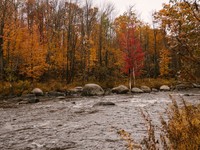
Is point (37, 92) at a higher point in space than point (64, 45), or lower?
lower

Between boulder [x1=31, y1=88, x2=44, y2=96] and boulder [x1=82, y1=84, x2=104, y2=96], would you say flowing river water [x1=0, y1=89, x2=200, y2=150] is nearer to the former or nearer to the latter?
boulder [x1=31, y1=88, x2=44, y2=96]

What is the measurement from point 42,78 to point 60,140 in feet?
83.5

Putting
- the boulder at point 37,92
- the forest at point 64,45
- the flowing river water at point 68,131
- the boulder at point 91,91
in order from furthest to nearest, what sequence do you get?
the forest at point 64,45, the boulder at point 91,91, the boulder at point 37,92, the flowing river water at point 68,131

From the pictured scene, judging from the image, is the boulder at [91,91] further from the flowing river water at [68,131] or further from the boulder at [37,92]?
the flowing river water at [68,131]

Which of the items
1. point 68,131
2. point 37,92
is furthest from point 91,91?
point 68,131

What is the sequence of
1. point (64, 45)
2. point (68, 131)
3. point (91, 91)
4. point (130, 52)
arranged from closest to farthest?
point (68, 131)
point (91, 91)
point (130, 52)
point (64, 45)

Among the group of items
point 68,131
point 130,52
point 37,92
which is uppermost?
point 130,52

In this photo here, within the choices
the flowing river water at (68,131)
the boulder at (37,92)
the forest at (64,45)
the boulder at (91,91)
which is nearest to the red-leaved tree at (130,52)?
the forest at (64,45)

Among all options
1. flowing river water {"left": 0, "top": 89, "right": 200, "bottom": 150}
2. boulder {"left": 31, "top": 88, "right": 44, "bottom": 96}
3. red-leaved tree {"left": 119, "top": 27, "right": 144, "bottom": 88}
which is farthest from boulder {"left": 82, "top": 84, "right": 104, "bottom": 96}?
flowing river water {"left": 0, "top": 89, "right": 200, "bottom": 150}

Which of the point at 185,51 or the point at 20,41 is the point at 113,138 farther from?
the point at 20,41

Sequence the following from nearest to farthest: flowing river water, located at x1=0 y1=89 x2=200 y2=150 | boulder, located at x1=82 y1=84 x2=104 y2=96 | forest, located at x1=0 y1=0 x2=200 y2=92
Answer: flowing river water, located at x1=0 y1=89 x2=200 y2=150
boulder, located at x1=82 y1=84 x2=104 y2=96
forest, located at x1=0 y1=0 x2=200 y2=92

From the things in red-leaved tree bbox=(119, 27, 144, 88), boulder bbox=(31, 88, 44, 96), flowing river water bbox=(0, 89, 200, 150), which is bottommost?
flowing river water bbox=(0, 89, 200, 150)

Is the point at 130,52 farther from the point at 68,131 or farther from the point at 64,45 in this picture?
the point at 68,131

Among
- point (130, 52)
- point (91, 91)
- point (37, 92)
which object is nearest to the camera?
point (37, 92)
